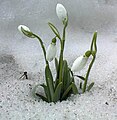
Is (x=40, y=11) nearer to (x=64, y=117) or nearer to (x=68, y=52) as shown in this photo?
(x=68, y=52)

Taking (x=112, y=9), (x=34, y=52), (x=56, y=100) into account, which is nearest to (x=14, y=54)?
(x=34, y=52)

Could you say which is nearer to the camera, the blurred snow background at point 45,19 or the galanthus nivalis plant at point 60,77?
the galanthus nivalis plant at point 60,77

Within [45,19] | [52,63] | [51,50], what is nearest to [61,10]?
[51,50]

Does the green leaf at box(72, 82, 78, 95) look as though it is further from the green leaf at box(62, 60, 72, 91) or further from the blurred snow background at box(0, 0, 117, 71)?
the blurred snow background at box(0, 0, 117, 71)

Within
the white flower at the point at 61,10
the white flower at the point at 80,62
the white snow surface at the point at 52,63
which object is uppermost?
the white flower at the point at 61,10

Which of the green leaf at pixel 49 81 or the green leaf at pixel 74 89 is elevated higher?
the green leaf at pixel 49 81

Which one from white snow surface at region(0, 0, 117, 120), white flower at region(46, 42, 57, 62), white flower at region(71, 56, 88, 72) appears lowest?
white snow surface at region(0, 0, 117, 120)

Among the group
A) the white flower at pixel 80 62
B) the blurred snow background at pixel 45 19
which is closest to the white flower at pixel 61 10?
the white flower at pixel 80 62

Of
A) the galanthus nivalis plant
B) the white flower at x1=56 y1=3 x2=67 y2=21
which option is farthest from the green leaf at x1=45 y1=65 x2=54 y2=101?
the white flower at x1=56 y1=3 x2=67 y2=21

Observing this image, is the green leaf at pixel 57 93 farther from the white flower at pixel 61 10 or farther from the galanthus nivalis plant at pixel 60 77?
the white flower at pixel 61 10
